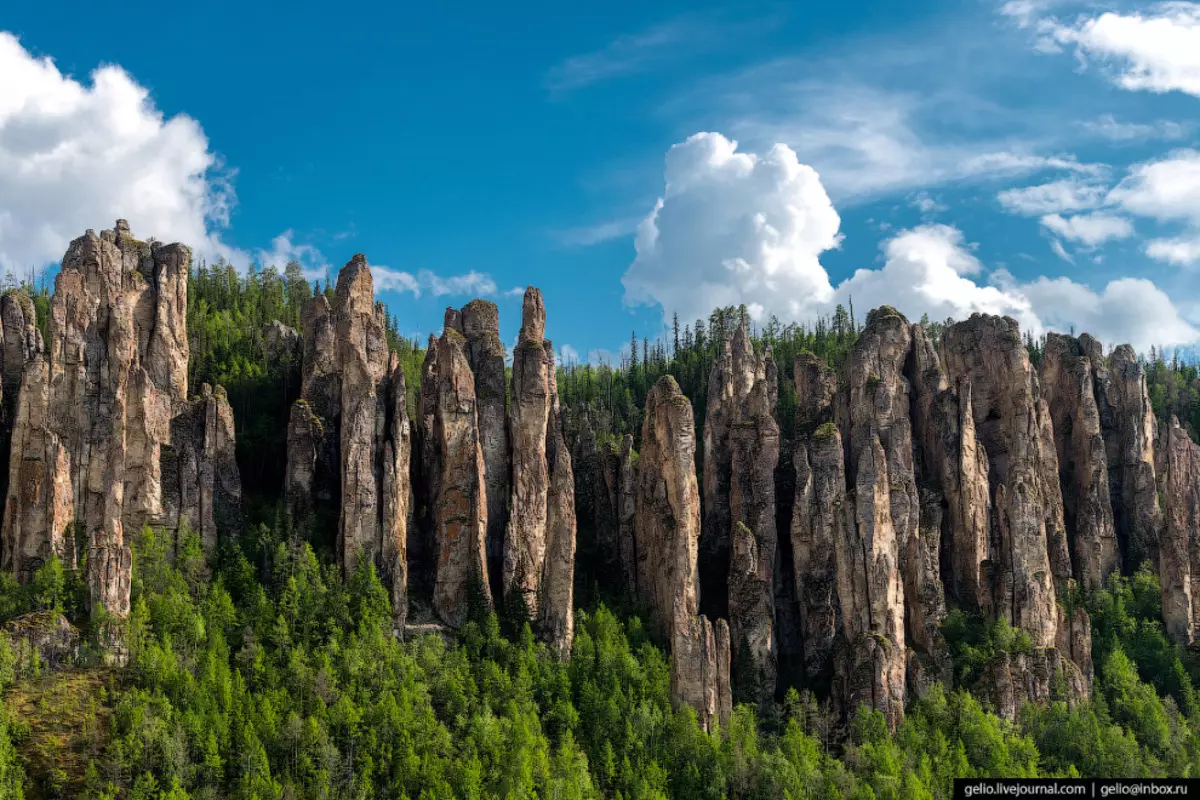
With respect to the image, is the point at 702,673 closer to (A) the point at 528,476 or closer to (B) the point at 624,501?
(A) the point at 528,476

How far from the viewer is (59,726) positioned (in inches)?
2467

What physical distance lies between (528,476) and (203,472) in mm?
20955

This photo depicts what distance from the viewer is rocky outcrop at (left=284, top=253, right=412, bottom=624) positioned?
80500mm

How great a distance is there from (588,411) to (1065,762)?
59.1m

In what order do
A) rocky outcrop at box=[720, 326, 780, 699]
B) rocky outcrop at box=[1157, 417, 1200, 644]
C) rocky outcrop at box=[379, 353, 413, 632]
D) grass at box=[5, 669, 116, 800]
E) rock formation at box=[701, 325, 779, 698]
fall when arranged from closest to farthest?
1. grass at box=[5, 669, 116, 800]
2. rocky outcrop at box=[379, 353, 413, 632]
3. rocky outcrop at box=[720, 326, 780, 699]
4. rock formation at box=[701, 325, 779, 698]
5. rocky outcrop at box=[1157, 417, 1200, 644]

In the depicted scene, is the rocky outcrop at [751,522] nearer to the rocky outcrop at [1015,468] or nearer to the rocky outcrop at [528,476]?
the rocky outcrop at [528,476]

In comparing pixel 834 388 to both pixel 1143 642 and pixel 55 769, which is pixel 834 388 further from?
pixel 55 769

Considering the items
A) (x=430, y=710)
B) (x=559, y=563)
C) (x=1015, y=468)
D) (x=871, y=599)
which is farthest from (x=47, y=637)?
(x=1015, y=468)

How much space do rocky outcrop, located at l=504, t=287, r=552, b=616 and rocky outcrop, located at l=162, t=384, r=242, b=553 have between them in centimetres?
1801

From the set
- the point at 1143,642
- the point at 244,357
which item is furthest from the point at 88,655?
the point at 1143,642

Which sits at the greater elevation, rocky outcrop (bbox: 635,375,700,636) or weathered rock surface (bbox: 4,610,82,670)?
rocky outcrop (bbox: 635,375,700,636)

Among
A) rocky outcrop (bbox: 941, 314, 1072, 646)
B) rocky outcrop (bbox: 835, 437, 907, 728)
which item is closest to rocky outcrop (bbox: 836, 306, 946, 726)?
rocky outcrop (bbox: 835, 437, 907, 728)

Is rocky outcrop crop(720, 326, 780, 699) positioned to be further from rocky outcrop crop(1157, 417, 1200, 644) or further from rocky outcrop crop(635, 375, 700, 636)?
rocky outcrop crop(1157, 417, 1200, 644)

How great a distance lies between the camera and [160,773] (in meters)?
61.6
